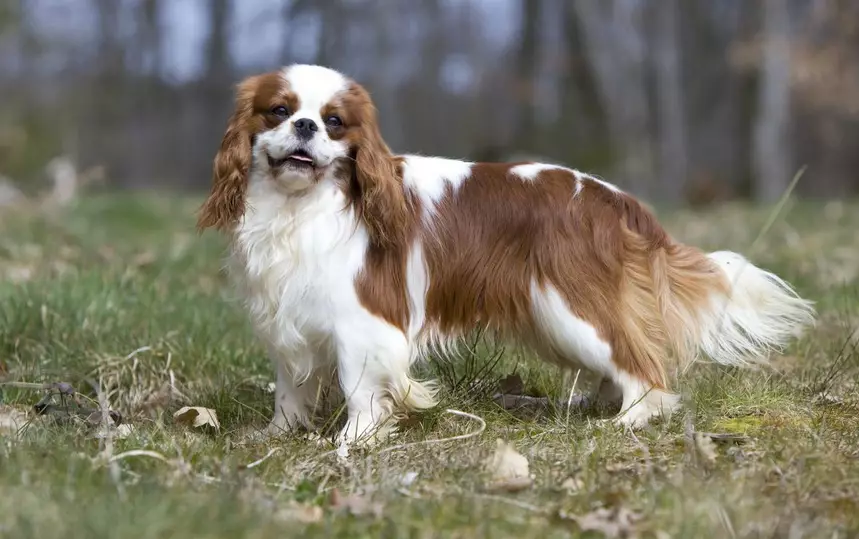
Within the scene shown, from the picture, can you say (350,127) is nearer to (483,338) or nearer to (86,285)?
(483,338)

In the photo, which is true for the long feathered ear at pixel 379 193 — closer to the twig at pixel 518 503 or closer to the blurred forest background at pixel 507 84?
the twig at pixel 518 503

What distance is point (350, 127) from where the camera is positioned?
3289mm

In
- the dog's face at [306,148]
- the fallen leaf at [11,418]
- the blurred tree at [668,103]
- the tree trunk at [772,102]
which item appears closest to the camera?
the fallen leaf at [11,418]

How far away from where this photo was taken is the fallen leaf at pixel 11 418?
3084mm

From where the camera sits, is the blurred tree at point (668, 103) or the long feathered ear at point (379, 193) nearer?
the long feathered ear at point (379, 193)

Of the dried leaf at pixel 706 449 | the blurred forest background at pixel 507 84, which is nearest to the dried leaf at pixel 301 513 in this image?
the dried leaf at pixel 706 449

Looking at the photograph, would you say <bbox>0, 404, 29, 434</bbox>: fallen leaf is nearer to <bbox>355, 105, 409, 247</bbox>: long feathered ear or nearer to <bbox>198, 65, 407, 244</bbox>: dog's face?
<bbox>198, 65, 407, 244</bbox>: dog's face

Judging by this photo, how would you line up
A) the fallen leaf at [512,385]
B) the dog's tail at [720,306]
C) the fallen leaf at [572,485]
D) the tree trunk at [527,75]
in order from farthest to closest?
the tree trunk at [527,75]
the fallen leaf at [512,385]
the dog's tail at [720,306]
the fallen leaf at [572,485]

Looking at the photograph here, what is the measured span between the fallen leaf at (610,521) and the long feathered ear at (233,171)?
1555 mm

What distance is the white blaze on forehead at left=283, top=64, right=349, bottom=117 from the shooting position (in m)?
3.24

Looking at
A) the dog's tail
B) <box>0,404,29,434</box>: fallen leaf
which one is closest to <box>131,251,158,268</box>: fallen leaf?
<box>0,404,29,434</box>: fallen leaf

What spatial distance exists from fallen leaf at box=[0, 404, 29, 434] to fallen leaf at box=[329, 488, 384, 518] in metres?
1.11

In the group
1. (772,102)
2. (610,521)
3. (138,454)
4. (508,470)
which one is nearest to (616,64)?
(772,102)

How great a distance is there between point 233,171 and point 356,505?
1.32 metres
